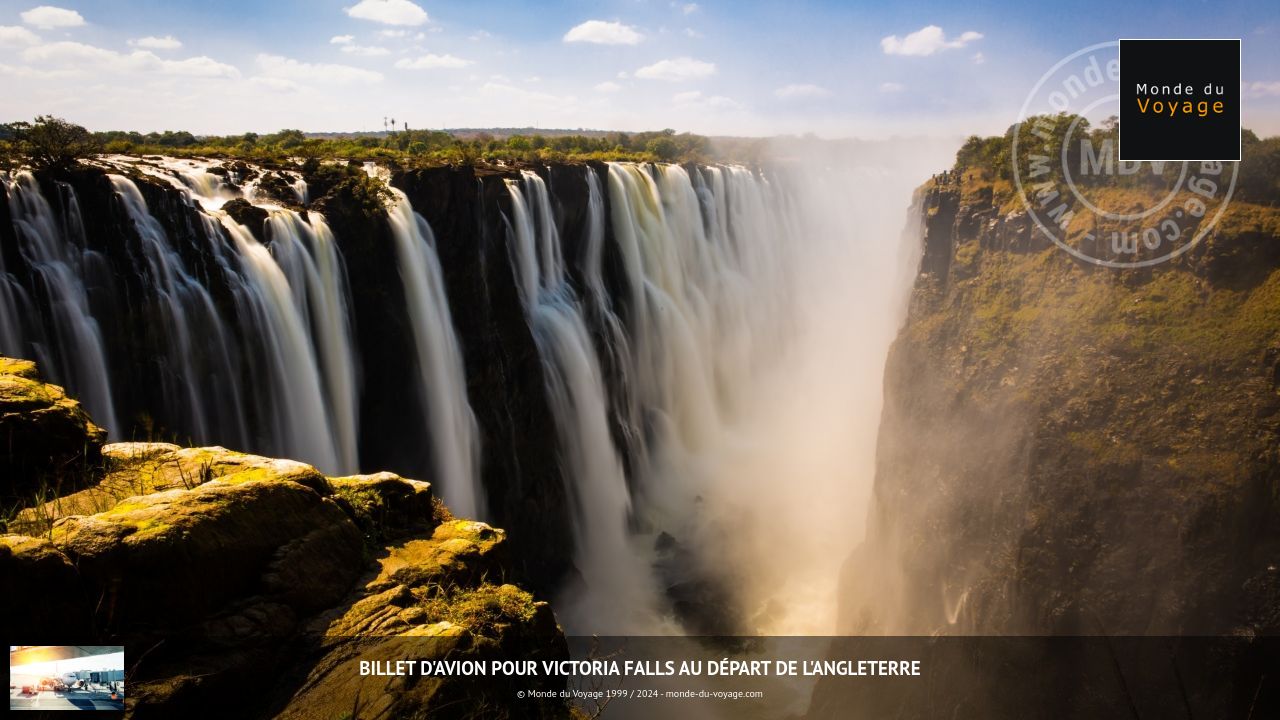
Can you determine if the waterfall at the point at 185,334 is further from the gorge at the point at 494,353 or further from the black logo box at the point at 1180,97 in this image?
the black logo box at the point at 1180,97

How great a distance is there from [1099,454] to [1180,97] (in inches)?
343

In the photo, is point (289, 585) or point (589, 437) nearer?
point (289, 585)

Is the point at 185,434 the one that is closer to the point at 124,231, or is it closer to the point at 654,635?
the point at 124,231

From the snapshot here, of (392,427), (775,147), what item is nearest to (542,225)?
(392,427)

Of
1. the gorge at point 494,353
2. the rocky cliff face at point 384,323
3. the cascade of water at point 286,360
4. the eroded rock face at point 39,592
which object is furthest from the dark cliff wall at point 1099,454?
the cascade of water at point 286,360

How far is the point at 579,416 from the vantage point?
74.3 ft

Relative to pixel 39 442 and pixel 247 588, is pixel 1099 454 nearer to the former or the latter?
pixel 247 588

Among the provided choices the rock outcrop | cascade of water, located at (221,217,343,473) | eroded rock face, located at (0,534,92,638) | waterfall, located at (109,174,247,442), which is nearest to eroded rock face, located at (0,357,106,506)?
eroded rock face, located at (0,534,92,638)

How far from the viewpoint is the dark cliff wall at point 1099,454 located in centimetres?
1105


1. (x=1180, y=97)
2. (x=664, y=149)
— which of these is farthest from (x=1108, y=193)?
(x=664, y=149)

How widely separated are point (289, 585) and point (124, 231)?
11962mm

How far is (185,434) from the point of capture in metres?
12.8

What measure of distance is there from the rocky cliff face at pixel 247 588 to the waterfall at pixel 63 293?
714 cm

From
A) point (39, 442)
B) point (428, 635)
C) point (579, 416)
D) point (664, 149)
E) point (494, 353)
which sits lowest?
point (579, 416)
